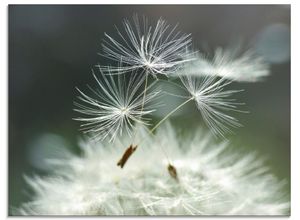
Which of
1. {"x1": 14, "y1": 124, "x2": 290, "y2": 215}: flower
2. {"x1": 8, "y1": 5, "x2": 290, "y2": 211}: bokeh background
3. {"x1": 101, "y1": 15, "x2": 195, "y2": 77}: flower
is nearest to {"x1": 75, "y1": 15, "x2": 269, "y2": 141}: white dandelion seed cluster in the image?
{"x1": 101, "y1": 15, "x2": 195, "y2": 77}: flower

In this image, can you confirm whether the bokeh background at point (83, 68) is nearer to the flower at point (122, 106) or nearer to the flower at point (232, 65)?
the flower at point (232, 65)

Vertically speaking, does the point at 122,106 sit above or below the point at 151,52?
below

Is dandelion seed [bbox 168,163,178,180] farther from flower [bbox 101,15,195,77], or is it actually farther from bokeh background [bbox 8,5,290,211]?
bokeh background [bbox 8,5,290,211]

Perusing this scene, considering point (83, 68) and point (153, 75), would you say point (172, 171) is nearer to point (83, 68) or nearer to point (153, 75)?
point (153, 75)

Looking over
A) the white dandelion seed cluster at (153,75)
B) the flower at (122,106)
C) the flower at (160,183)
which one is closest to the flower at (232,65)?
the white dandelion seed cluster at (153,75)

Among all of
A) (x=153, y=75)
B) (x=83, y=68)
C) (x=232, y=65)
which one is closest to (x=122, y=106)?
(x=153, y=75)
